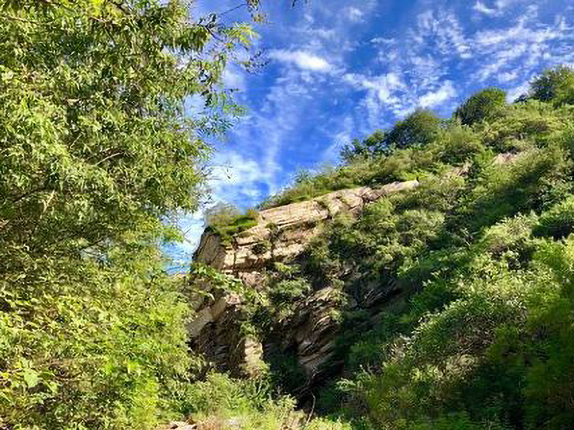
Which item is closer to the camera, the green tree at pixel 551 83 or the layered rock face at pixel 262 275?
the layered rock face at pixel 262 275

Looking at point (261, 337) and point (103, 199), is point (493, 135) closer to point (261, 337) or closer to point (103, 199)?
point (261, 337)

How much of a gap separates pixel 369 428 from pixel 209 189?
7803 millimetres

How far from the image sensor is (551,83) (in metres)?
43.6

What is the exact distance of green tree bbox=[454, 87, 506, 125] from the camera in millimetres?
45312

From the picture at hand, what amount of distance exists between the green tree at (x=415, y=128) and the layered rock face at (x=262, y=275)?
651 inches

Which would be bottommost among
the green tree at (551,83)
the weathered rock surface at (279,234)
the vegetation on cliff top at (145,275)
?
the vegetation on cliff top at (145,275)

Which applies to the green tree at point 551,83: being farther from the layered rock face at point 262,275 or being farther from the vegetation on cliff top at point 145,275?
the vegetation on cliff top at point 145,275

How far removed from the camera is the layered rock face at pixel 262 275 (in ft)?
72.0

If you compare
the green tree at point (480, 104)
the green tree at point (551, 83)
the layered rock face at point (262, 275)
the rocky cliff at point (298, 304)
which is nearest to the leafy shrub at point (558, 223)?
the rocky cliff at point (298, 304)

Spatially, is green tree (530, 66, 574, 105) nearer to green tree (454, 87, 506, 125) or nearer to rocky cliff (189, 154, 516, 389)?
green tree (454, 87, 506, 125)

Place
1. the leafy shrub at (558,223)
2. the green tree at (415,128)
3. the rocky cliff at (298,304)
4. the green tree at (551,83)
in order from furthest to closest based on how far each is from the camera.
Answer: the green tree at (415,128) → the green tree at (551,83) → the rocky cliff at (298,304) → the leafy shrub at (558,223)

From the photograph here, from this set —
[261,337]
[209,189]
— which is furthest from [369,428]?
Result: [261,337]

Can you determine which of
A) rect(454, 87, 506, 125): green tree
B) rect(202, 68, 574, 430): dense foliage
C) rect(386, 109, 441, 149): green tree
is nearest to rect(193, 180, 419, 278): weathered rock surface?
rect(202, 68, 574, 430): dense foliage

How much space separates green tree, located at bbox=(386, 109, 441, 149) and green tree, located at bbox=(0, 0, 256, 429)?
42411 millimetres
